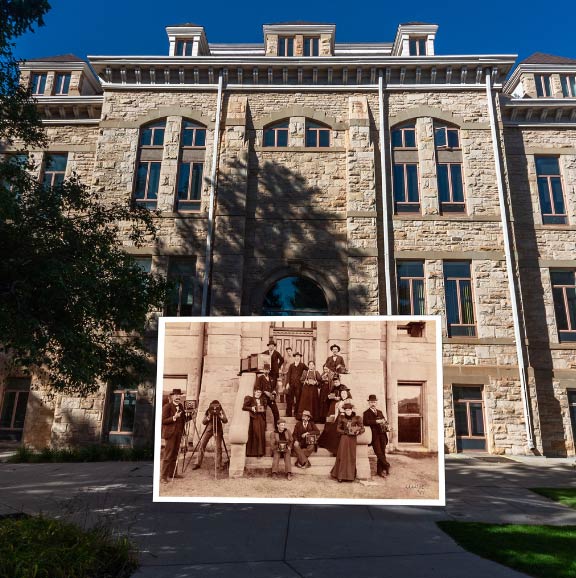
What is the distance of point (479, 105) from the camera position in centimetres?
1817

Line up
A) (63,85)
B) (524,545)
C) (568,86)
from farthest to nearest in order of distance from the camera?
(63,85) < (568,86) < (524,545)

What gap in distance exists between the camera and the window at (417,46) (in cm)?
1997

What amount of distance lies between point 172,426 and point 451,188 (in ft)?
52.0

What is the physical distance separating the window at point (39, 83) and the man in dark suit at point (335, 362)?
21534 millimetres

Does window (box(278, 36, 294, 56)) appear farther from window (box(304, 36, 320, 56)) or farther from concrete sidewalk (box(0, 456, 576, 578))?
concrete sidewalk (box(0, 456, 576, 578))

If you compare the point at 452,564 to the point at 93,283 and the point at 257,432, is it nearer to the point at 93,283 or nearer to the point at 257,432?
the point at 257,432

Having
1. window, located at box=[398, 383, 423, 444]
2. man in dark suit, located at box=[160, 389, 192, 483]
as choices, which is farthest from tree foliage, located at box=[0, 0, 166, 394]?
window, located at box=[398, 383, 423, 444]

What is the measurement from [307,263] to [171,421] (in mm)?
12004

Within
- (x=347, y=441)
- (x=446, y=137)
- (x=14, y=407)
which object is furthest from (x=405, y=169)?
(x=14, y=407)

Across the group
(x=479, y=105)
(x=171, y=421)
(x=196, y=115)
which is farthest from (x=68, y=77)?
(x=171, y=421)

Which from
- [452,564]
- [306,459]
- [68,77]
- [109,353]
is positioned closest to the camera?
[306,459]

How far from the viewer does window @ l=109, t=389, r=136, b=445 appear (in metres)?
15.2

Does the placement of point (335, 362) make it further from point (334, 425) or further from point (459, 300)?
point (459, 300)

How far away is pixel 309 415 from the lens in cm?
505
